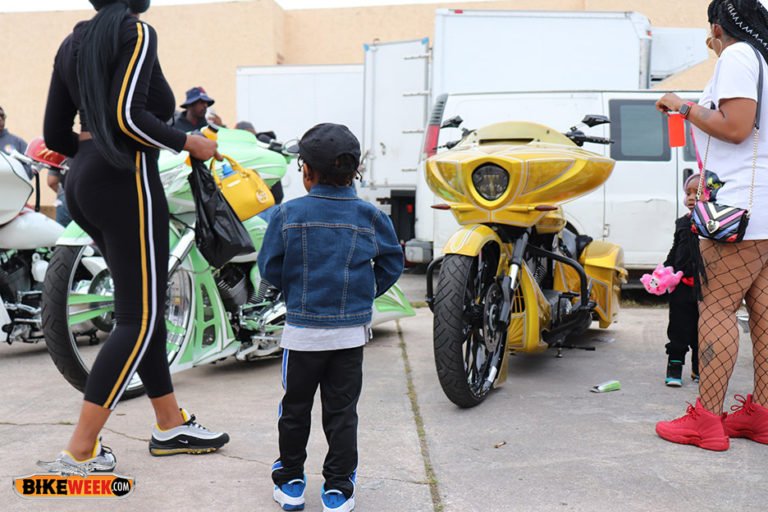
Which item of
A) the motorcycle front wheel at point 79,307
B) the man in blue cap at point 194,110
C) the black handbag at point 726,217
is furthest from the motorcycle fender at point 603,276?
the man in blue cap at point 194,110

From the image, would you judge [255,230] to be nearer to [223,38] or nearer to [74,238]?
[74,238]

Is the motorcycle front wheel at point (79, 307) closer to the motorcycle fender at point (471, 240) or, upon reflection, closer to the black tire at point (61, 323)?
the black tire at point (61, 323)

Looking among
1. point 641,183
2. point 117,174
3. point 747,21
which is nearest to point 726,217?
point 747,21

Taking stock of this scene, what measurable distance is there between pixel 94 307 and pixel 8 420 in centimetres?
70

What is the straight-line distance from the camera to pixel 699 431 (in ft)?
11.8

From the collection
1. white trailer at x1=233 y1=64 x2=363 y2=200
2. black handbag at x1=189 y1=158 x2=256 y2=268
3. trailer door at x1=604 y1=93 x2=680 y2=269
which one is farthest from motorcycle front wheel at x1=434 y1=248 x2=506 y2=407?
white trailer at x1=233 y1=64 x2=363 y2=200

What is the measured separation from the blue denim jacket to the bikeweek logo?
0.84 meters

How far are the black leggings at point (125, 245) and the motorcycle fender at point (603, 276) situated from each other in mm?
3139

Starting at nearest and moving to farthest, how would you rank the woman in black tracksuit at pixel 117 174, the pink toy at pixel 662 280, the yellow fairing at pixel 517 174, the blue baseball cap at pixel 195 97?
the woman in black tracksuit at pixel 117 174 < the yellow fairing at pixel 517 174 < the pink toy at pixel 662 280 < the blue baseball cap at pixel 195 97

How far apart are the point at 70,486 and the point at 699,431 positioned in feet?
8.31

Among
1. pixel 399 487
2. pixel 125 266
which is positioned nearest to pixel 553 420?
pixel 399 487

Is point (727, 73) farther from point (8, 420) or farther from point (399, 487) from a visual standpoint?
point (8, 420)

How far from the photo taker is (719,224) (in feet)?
11.4

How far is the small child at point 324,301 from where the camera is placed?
278 cm
